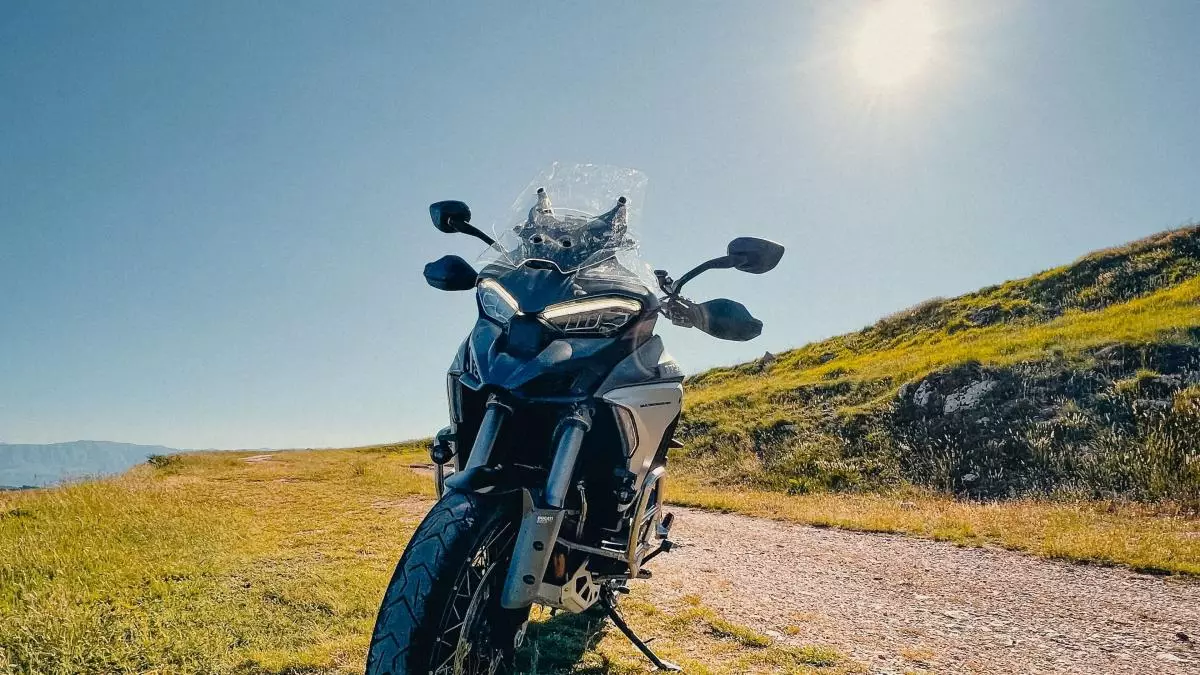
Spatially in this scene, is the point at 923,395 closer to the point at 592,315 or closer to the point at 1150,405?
the point at 1150,405

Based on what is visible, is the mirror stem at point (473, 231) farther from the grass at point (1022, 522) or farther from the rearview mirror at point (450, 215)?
the grass at point (1022, 522)

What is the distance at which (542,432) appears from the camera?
292cm

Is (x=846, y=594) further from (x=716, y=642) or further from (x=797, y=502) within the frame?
(x=797, y=502)

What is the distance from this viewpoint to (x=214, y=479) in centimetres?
1602

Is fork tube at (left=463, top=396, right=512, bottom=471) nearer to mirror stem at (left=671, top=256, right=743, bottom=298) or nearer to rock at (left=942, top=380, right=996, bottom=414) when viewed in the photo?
mirror stem at (left=671, top=256, right=743, bottom=298)

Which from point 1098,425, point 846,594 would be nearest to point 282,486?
point 846,594

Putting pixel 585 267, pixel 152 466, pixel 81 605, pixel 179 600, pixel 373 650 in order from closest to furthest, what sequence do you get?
1. pixel 373 650
2. pixel 585 267
3. pixel 81 605
4. pixel 179 600
5. pixel 152 466

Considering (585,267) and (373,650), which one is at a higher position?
(585,267)

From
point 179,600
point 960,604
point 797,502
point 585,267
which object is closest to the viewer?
Answer: point 585,267

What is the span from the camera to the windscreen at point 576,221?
3375 millimetres

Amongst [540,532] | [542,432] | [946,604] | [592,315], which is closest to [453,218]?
[592,315]

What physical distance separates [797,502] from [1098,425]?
555cm

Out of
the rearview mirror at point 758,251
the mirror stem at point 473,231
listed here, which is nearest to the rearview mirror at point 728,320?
the rearview mirror at point 758,251

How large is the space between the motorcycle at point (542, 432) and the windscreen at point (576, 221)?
13 mm
